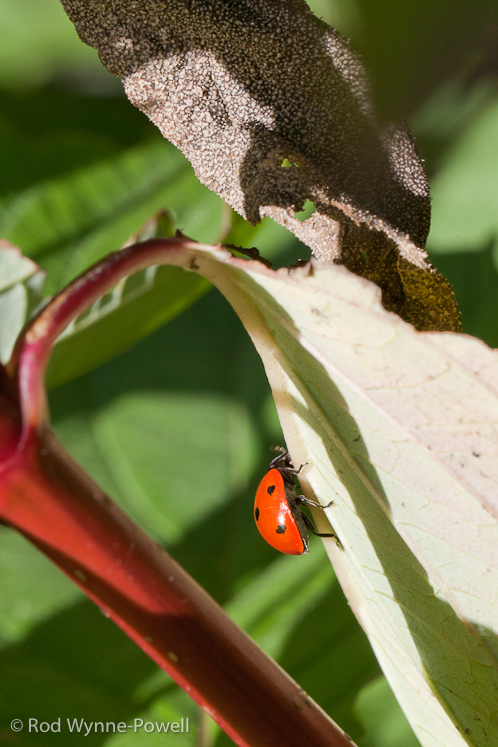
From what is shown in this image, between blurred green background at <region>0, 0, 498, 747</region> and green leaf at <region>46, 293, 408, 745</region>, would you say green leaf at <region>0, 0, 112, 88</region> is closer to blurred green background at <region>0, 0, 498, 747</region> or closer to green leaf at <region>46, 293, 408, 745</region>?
blurred green background at <region>0, 0, 498, 747</region>

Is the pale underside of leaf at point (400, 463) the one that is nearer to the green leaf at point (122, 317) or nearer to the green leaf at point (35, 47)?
the green leaf at point (122, 317)

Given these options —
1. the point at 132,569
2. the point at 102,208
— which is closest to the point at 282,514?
the point at 132,569

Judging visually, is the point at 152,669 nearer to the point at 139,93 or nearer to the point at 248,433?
the point at 248,433

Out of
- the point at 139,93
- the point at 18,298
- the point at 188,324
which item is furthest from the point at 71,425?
the point at 139,93

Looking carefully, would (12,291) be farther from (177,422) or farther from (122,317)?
(177,422)

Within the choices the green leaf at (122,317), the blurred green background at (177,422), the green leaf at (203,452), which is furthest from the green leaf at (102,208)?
the green leaf at (122,317)

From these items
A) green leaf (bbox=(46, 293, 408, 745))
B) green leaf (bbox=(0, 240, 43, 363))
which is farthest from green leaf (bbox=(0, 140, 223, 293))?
green leaf (bbox=(0, 240, 43, 363))
